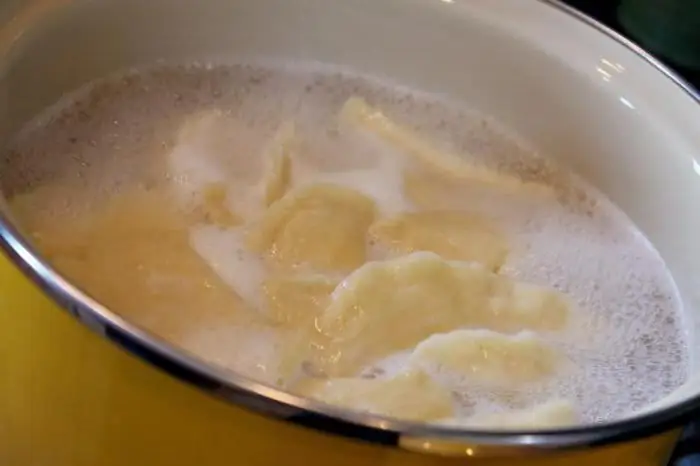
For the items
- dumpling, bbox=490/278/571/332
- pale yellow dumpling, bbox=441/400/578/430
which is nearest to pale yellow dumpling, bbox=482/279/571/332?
dumpling, bbox=490/278/571/332

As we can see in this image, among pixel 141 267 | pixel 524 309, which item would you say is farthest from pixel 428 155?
pixel 141 267

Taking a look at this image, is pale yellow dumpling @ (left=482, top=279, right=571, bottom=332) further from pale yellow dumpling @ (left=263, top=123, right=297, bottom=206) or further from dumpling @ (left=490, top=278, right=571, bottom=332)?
pale yellow dumpling @ (left=263, top=123, right=297, bottom=206)

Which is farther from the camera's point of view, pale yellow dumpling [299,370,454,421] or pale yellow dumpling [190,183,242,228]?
pale yellow dumpling [190,183,242,228]

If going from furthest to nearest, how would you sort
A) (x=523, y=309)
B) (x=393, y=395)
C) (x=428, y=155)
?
(x=428, y=155)
(x=523, y=309)
(x=393, y=395)

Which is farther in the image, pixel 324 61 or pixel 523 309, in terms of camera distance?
pixel 324 61

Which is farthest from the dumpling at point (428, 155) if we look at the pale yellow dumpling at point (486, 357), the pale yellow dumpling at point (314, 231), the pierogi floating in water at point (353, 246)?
the pale yellow dumpling at point (486, 357)

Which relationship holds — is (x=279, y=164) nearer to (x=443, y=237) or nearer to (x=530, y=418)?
(x=443, y=237)

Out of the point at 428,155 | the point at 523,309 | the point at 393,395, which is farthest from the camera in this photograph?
the point at 428,155
